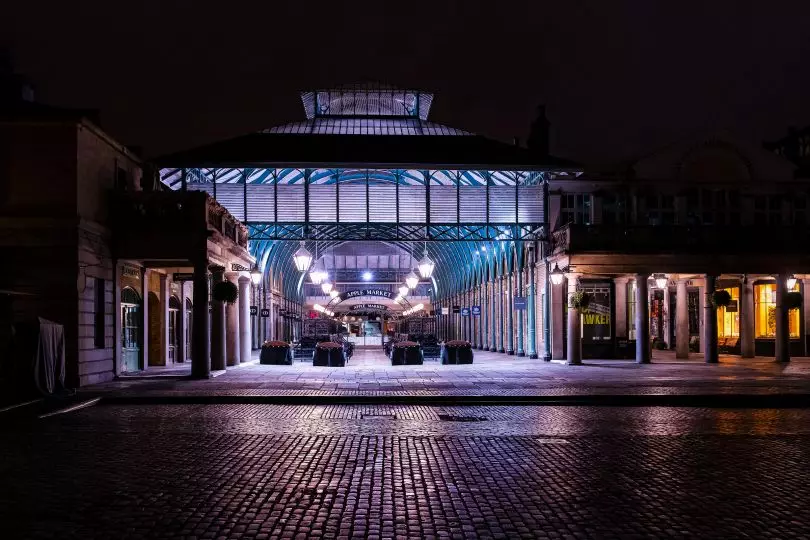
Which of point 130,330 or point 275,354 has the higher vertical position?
point 130,330

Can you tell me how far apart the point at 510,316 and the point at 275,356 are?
13.5 metres

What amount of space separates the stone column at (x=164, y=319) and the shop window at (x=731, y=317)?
24.3 m

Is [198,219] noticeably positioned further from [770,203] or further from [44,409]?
[770,203]

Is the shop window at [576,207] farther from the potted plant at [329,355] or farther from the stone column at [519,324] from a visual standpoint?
the potted plant at [329,355]

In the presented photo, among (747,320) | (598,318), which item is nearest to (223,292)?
(598,318)

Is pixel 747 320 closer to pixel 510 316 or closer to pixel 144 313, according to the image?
pixel 510 316

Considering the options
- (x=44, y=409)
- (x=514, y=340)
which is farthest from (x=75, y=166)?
(x=514, y=340)

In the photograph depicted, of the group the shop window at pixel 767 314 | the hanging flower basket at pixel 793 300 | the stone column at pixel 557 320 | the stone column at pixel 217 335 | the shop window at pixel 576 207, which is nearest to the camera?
the stone column at pixel 217 335

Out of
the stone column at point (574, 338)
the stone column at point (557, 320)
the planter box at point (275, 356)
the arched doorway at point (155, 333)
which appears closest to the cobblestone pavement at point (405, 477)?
the arched doorway at point (155, 333)

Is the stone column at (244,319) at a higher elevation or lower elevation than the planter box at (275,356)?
higher

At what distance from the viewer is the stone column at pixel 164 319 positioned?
3344 cm

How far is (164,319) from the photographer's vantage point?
3397 centimetres

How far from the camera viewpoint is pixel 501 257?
46.0 m

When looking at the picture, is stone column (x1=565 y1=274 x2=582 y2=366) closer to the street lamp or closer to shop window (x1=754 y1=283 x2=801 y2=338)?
the street lamp
